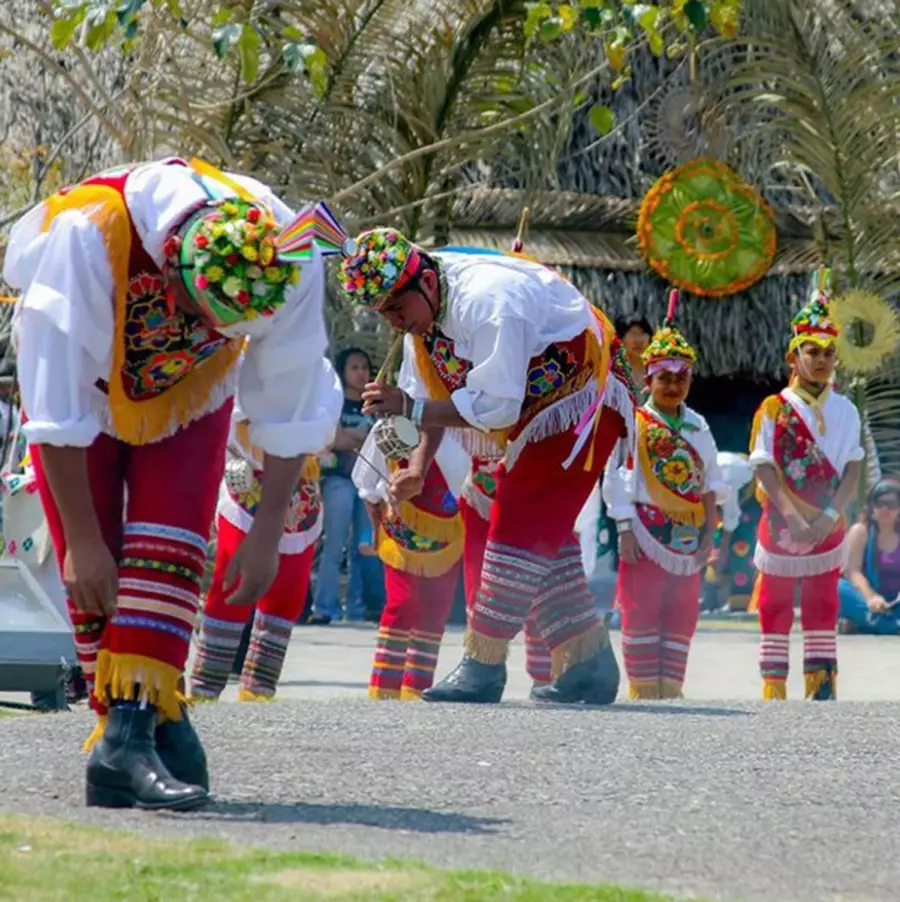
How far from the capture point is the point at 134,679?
517cm

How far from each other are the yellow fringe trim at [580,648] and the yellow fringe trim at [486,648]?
0.26m

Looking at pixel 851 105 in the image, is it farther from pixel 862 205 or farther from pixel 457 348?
pixel 457 348

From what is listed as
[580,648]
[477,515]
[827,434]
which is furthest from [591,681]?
[827,434]

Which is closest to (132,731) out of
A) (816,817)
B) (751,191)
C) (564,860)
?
(564,860)

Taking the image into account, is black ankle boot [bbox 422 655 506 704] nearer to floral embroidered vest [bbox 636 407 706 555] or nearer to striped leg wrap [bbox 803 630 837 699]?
floral embroidered vest [bbox 636 407 706 555]

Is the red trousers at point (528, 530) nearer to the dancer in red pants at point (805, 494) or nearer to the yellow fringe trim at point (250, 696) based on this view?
the yellow fringe trim at point (250, 696)

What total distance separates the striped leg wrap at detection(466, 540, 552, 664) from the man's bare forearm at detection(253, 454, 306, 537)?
2562 mm

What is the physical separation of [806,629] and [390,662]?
6.61 feet

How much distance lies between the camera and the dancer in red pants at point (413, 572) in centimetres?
897

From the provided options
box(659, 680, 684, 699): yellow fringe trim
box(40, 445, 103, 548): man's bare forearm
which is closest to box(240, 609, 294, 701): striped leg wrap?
box(659, 680, 684, 699): yellow fringe trim

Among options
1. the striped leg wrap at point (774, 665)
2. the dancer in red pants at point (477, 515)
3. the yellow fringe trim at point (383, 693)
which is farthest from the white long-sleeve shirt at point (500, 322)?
the striped leg wrap at point (774, 665)

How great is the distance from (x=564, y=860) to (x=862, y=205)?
35.9 feet

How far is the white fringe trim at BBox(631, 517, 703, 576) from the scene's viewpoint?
985 centimetres

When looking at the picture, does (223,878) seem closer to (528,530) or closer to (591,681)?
(528,530)
